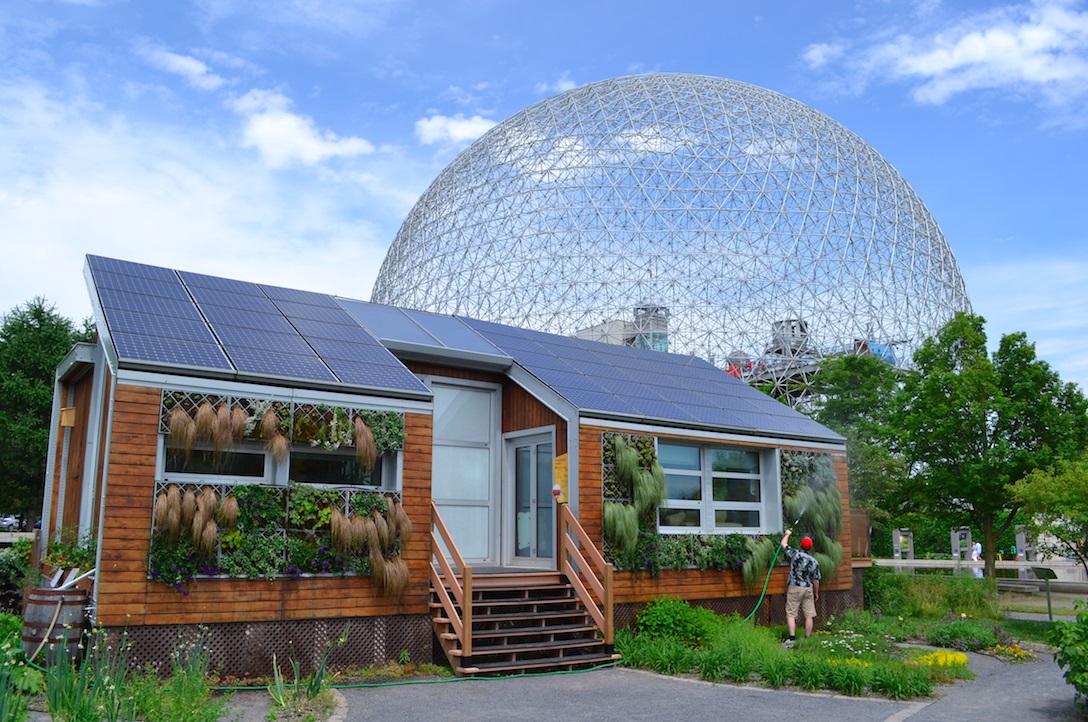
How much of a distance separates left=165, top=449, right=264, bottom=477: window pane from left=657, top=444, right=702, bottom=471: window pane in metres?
6.90

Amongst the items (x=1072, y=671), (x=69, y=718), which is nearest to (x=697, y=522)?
(x=1072, y=671)

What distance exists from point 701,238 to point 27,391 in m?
30.1

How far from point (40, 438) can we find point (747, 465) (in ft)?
83.8

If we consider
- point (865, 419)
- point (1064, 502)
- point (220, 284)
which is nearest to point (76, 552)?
point (220, 284)

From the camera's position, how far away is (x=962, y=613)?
1806 centimetres

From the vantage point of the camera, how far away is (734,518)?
1686cm

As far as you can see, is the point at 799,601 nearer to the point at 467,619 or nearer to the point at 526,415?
the point at 526,415

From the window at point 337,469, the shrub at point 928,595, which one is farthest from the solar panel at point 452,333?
the shrub at point 928,595

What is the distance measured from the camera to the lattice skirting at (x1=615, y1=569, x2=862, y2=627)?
46.9 ft

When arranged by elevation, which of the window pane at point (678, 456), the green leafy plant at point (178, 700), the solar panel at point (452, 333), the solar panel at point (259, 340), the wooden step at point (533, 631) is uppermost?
the solar panel at point (452, 333)

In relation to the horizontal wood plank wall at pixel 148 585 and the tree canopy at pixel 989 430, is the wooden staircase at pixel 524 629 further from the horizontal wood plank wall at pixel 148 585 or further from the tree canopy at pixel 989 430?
the tree canopy at pixel 989 430

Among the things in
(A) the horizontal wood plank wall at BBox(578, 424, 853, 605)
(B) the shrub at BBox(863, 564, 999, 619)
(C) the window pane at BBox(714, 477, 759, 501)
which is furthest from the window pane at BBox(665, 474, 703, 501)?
(B) the shrub at BBox(863, 564, 999, 619)

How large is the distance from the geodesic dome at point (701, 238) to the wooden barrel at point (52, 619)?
35.5 m

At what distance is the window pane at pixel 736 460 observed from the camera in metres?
16.8
